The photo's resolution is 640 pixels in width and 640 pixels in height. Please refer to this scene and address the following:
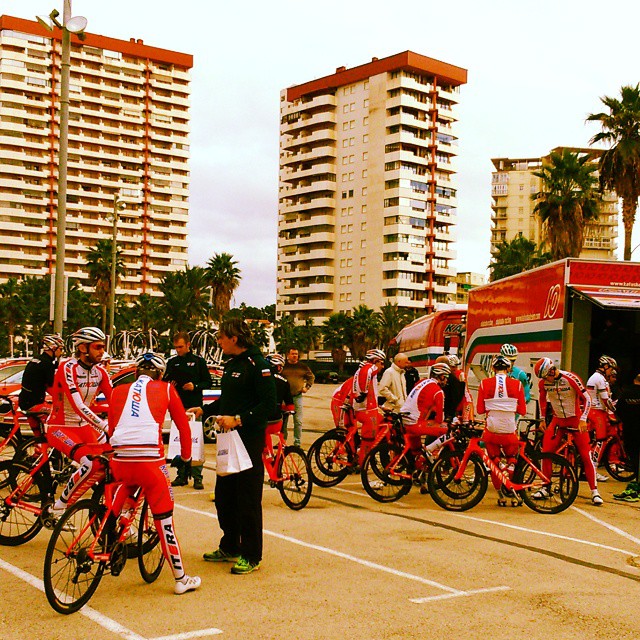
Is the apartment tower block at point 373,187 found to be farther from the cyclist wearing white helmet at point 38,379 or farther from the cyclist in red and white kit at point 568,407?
the cyclist wearing white helmet at point 38,379

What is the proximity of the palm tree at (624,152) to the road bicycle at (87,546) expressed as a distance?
3298cm

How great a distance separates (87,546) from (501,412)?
6113 mm

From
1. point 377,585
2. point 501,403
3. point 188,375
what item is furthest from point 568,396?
point 377,585

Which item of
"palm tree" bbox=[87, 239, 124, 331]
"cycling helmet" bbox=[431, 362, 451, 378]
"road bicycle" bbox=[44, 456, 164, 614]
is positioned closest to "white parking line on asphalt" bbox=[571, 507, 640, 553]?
"cycling helmet" bbox=[431, 362, 451, 378]

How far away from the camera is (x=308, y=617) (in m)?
5.52

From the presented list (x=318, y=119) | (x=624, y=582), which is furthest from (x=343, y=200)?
(x=624, y=582)

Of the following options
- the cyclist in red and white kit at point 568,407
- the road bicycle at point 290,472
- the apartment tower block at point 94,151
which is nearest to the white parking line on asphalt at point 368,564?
the road bicycle at point 290,472

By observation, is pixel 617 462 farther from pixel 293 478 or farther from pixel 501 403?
pixel 293 478

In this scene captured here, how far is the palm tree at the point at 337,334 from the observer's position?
85.9 metres

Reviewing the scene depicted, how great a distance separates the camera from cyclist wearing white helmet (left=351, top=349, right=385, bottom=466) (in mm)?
11727

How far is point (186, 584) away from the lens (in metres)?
6.02

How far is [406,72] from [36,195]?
52.0 m

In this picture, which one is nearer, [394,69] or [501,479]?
[501,479]

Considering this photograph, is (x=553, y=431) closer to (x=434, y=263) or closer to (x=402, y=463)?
(x=402, y=463)
